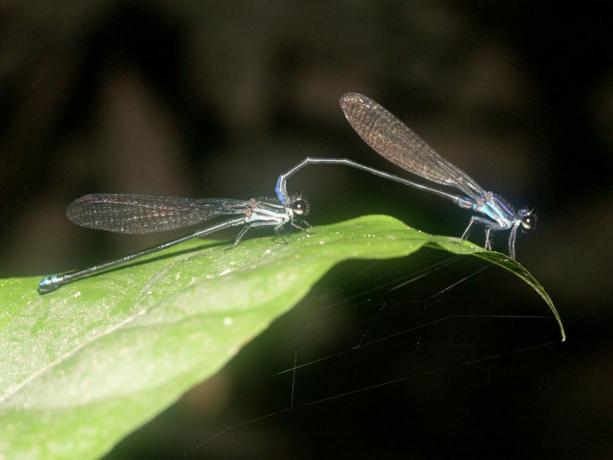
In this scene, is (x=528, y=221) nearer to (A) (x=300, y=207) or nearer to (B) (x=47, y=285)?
(A) (x=300, y=207)

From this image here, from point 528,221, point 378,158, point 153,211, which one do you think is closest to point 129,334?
point 153,211

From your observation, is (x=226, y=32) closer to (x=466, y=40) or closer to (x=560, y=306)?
(x=466, y=40)

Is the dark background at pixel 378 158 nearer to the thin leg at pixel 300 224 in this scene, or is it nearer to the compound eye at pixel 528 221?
the compound eye at pixel 528 221

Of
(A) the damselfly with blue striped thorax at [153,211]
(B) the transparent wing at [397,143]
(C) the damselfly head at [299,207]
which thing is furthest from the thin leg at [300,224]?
(B) the transparent wing at [397,143]

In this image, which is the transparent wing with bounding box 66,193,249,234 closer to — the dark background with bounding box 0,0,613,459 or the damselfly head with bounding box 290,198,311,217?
the damselfly head with bounding box 290,198,311,217

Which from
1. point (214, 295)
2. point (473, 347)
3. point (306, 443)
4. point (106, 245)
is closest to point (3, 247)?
point (106, 245)

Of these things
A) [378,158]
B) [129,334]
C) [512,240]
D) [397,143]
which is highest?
[397,143]

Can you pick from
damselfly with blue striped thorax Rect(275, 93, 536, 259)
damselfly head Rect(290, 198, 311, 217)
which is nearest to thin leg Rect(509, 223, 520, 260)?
damselfly with blue striped thorax Rect(275, 93, 536, 259)
